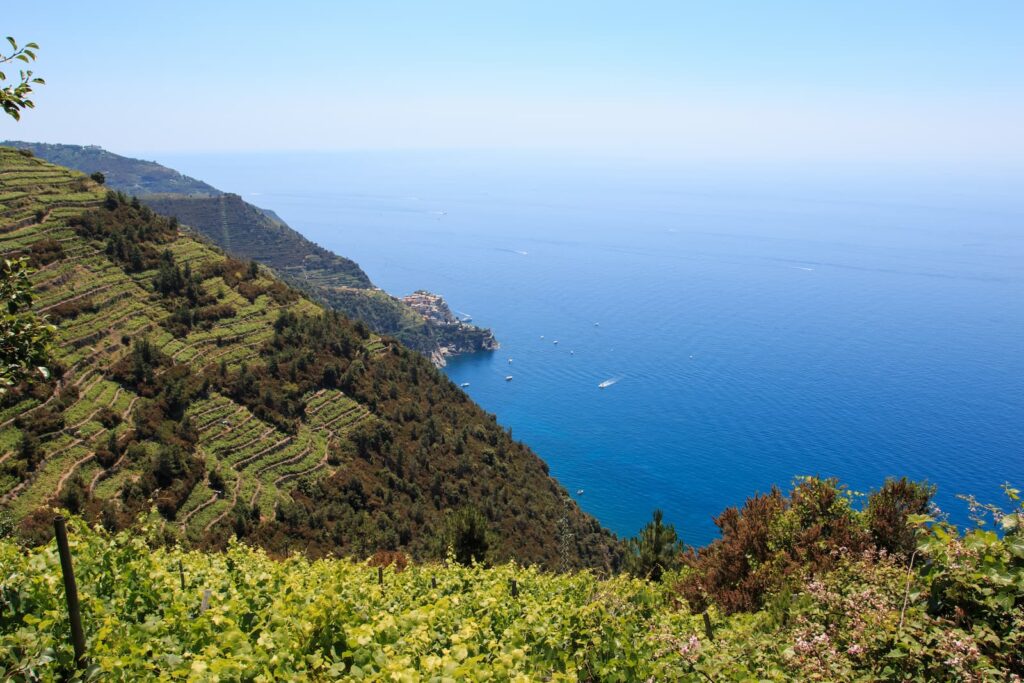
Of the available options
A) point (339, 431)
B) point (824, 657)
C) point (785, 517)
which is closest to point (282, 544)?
point (339, 431)

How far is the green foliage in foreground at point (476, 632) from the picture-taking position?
430 centimetres

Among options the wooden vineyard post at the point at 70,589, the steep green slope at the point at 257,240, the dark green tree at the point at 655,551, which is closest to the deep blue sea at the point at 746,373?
the steep green slope at the point at 257,240

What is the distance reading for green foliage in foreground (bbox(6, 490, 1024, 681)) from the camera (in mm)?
4305

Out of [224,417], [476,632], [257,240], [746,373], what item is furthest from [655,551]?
[257,240]

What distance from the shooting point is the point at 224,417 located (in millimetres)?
36906

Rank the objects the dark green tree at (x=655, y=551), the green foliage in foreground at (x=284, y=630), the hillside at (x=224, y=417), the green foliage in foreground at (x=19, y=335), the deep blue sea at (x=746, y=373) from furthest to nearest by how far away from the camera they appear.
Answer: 1. the deep blue sea at (x=746, y=373)
2. the hillside at (x=224, y=417)
3. the dark green tree at (x=655, y=551)
4. the green foliage in foreground at (x=19, y=335)
5. the green foliage in foreground at (x=284, y=630)

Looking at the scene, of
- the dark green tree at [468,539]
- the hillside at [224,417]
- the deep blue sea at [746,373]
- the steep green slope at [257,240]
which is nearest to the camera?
the dark green tree at [468,539]

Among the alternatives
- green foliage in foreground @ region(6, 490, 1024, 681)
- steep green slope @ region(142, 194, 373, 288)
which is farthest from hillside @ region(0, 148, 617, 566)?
steep green slope @ region(142, 194, 373, 288)

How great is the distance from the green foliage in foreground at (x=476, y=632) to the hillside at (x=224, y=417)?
15.6 m

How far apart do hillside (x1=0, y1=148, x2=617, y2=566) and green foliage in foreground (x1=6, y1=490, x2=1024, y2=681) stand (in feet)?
51.2

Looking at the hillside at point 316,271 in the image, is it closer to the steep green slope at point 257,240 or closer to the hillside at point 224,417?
the steep green slope at point 257,240

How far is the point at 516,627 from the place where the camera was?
20.5 ft

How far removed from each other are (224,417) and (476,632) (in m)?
36.1

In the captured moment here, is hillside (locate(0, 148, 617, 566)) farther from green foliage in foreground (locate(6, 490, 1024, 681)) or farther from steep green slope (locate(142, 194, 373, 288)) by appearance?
steep green slope (locate(142, 194, 373, 288))
